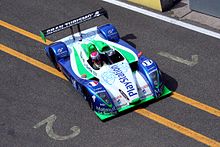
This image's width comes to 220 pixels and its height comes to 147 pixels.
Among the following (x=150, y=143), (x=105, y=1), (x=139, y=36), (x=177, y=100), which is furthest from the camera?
(x=105, y=1)

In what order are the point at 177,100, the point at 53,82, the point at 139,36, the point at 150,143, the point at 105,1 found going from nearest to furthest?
the point at 150,143 → the point at 177,100 → the point at 53,82 → the point at 139,36 → the point at 105,1

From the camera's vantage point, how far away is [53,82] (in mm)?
15102

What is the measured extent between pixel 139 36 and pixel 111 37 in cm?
155

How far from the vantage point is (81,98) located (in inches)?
565

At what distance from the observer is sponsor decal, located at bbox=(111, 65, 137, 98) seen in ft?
43.9

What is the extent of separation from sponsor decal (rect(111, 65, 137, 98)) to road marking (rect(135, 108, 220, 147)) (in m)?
0.64

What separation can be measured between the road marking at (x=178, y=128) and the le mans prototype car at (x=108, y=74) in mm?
315

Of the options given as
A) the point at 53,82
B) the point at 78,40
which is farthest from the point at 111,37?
the point at 53,82

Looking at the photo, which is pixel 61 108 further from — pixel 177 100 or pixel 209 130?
pixel 209 130

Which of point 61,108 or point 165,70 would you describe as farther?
point 165,70

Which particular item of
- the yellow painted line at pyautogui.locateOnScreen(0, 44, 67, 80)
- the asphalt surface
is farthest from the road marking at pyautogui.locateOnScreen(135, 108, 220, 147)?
the yellow painted line at pyautogui.locateOnScreen(0, 44, 67, 80)

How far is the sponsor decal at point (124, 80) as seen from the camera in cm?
1338

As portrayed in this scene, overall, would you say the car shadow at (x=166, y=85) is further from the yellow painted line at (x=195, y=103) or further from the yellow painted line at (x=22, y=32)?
the yellow painted line at (x=22, y=32)

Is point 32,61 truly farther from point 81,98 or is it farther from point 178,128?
point 178,128
